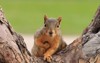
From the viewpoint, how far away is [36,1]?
942 inches

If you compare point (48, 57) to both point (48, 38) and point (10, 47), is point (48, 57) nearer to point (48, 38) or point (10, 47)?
point (48, 38)

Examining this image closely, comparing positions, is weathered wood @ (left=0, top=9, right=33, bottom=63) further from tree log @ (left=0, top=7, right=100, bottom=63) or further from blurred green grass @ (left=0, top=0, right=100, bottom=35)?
blurred green grass @ (left=0, top=0, right=100, bottom=35)

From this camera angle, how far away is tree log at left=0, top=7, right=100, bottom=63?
205 inches

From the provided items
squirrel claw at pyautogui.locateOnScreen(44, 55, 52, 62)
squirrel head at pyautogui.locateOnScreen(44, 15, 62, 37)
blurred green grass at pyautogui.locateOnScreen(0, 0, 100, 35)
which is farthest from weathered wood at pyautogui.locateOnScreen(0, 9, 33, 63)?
blurred green grass at pyautogui.locateOnScreen(0, 0, 100, 35)

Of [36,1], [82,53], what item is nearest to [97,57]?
[82,53]

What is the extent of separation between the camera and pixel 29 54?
218 inches

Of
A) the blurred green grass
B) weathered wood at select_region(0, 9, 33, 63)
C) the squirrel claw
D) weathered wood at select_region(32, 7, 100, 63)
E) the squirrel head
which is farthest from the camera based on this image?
the blurred green grass

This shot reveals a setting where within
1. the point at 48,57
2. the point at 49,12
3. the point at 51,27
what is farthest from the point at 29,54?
the point at 49,12

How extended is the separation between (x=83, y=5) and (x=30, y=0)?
292 cm

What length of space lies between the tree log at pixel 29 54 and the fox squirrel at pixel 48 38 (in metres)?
0.45

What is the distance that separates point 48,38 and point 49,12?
1373 centimetres

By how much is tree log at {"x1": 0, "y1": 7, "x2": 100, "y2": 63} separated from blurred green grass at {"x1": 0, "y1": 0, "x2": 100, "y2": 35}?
9.87 m

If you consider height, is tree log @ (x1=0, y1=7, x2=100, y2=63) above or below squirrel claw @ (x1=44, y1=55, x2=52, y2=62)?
above

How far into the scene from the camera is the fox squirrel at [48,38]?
6346mm
